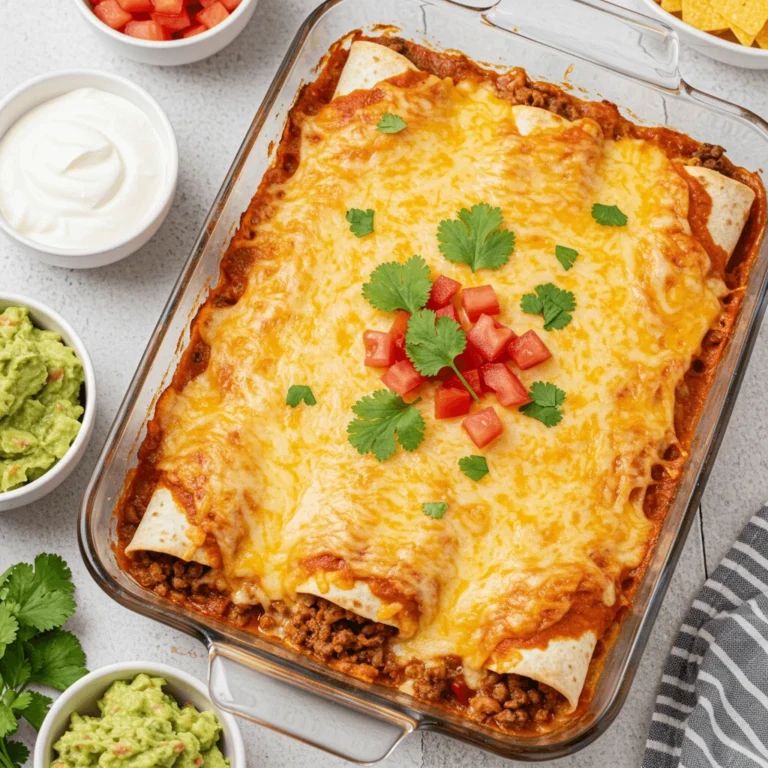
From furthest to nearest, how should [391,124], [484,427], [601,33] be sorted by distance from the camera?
[601,33]
[391,124]
[484,427]

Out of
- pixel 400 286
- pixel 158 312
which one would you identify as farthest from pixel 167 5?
pixel 400 286

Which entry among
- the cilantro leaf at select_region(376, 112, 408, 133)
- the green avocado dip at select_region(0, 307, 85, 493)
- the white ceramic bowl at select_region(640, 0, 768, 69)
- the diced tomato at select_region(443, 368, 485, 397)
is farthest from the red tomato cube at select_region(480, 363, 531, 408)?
the white ceramic bowl at select_region(640, 0, 768, 69)

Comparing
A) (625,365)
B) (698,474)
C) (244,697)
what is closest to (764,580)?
(698,474)

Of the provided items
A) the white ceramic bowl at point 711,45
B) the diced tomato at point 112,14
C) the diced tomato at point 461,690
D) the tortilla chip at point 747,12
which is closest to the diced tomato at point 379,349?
the diced tomato at point 461,690

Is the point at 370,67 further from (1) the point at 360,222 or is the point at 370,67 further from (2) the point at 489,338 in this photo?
(2) the point at 489,338

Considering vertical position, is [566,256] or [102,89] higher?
[566,256]

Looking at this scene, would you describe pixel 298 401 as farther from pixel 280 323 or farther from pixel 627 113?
pixel 627 113
